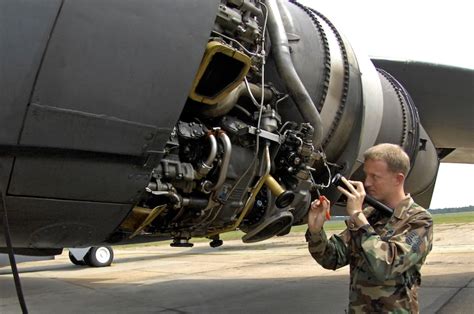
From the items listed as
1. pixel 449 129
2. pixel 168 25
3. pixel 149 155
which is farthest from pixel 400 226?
pixel 449 129

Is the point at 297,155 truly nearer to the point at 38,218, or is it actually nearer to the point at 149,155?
the point at 149,155

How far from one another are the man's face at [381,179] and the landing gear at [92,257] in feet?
37.1

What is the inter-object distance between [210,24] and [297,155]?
1.19 metres

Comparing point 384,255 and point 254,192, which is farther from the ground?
point 384,255

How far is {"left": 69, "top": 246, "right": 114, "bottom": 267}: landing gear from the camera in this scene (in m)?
12.8

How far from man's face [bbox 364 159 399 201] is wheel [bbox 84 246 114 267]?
11446mm

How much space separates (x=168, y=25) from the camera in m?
2.53

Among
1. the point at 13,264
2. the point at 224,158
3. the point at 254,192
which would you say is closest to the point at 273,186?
the point at 254,192

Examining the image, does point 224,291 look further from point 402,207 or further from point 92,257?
point 92,257

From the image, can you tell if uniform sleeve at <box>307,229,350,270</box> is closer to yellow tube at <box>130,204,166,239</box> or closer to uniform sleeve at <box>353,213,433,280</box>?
uniform sleeve at <box>353,213,433,280</box>

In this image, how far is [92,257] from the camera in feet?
41.9

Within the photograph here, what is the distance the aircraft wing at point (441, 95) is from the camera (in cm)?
630

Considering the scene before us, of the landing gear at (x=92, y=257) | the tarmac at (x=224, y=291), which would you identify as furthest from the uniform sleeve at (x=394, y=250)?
the landing gear at (x=92, y=257)

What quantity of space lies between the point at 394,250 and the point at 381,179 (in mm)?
360
